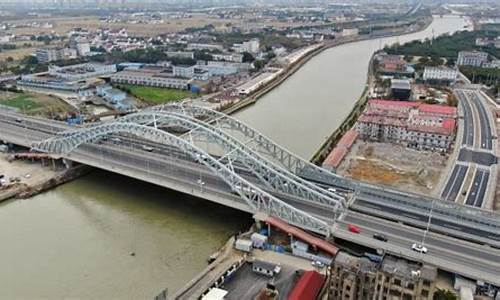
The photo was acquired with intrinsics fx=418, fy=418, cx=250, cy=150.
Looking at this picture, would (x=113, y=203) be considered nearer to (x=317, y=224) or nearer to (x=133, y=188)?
(x=133, y=188)

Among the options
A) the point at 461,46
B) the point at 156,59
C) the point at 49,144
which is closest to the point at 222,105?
the point at 49,144

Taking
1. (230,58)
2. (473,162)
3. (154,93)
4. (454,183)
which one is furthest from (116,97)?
(473,162)

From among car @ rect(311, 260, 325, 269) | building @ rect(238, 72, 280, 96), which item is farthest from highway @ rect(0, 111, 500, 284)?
building @ rect(238, 72, 280, 96)

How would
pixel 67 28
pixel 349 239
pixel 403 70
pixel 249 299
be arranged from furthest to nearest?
pixel 67 28
pixel 403 70
pixel 349 239
pixel 249 299

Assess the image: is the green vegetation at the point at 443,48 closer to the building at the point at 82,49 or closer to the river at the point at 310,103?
the river at the point at 310,103

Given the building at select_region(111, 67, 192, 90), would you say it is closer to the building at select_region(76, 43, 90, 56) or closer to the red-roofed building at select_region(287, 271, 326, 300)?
the building at select_region(76, 43, 90, 56)

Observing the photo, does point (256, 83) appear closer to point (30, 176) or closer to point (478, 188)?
point (30, 176)

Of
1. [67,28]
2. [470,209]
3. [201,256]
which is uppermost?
[67,28]
